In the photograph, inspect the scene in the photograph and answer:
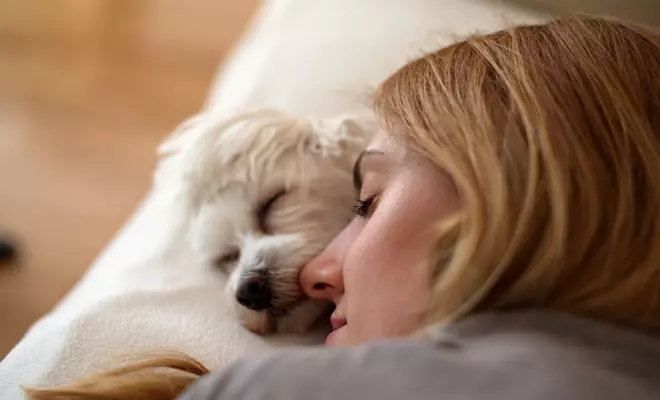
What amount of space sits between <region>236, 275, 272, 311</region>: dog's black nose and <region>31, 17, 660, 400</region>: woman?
0.17 m

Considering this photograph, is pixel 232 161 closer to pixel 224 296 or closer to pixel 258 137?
pixel 258 137

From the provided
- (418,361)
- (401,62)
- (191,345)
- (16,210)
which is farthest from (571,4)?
(16,210)

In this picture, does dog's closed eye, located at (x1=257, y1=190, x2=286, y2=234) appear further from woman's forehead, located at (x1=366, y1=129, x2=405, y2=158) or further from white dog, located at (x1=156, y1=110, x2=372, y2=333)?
woman's forehead, located at (x1=366, y1=129, x2=405, y2=158)

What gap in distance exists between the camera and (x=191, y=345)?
77cm

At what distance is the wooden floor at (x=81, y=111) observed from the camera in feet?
5.52

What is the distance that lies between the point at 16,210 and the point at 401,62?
1115mm

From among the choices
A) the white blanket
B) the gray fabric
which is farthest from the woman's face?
the white blanket

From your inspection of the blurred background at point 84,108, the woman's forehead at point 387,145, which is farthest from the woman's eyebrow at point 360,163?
the blurred background at point 84,108

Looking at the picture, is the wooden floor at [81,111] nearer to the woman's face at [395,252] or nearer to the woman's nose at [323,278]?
the woman's nose at [323,278]

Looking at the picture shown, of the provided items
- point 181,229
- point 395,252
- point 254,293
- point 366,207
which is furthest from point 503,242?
point 181,229

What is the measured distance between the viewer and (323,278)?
77 cm

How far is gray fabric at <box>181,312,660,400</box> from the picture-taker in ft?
1.29

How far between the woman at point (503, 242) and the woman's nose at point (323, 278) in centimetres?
6

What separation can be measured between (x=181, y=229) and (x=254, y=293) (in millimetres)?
180
